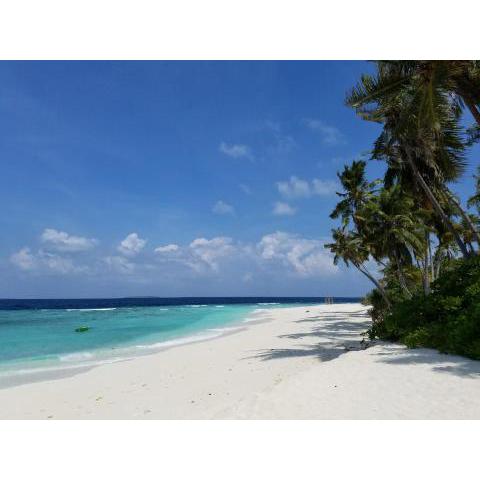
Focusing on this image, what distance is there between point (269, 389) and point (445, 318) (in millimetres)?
6314

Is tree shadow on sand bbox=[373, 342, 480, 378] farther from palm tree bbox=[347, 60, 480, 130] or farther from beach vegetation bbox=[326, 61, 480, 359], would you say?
palm tree bbox=[347, 60, 480, 130]

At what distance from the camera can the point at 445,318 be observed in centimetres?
1005

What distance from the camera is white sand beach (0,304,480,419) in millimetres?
5406

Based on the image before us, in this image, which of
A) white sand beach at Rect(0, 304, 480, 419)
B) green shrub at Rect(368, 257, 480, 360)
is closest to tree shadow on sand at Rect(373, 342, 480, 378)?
white sand beach at Rect(0, 304, 480, 419)

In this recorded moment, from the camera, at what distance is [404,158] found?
17.3m

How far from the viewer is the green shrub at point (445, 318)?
8383mm

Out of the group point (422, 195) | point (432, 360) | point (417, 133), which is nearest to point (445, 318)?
point (432, 360)

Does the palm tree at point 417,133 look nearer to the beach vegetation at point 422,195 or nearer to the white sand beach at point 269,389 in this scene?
the beach vegetation at point 422,195

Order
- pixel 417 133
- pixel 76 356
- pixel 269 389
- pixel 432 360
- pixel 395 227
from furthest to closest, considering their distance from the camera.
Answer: pixel 395 227
pixel 76 356
pixel 417 133
pixel 432 360
pixel 269 389

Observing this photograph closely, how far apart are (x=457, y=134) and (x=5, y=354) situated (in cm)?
2280

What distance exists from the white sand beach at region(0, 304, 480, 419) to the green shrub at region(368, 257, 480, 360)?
46 cm

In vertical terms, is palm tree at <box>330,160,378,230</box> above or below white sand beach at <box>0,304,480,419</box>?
above

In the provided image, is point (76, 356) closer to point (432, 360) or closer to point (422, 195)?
point (432, 360)

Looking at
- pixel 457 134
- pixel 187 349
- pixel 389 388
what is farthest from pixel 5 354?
pixel 457 134
